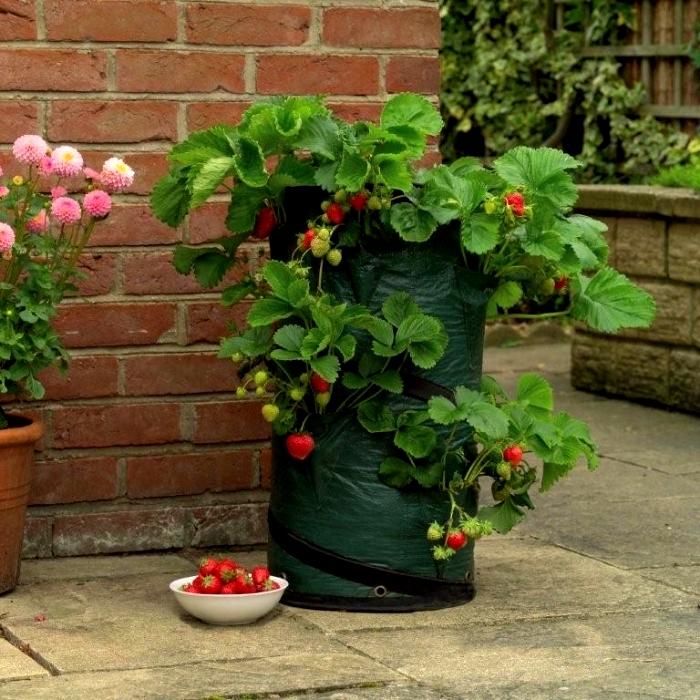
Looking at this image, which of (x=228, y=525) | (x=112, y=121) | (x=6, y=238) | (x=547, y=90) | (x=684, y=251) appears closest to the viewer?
(x=6, y=238)

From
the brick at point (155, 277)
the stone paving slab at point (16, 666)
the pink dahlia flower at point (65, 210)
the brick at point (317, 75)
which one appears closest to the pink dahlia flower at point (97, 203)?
the pink dahlia flower at point (65, 210)

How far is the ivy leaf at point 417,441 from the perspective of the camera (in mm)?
3689

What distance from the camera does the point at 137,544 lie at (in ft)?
14.4

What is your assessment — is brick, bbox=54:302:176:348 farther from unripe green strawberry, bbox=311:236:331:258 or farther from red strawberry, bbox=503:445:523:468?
red strawberry, bbox=503:445:523:468

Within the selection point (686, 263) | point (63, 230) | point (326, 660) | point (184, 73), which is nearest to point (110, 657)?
point (326, 660)

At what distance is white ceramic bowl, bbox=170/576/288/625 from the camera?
3609 millimetres

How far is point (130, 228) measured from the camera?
169 inches

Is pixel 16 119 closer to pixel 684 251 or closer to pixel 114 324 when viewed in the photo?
pixel 114 324

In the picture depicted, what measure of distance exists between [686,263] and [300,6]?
2.70 metres

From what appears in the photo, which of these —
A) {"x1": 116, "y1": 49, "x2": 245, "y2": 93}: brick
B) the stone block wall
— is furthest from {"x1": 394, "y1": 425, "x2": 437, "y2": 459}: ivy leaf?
the stone block wall

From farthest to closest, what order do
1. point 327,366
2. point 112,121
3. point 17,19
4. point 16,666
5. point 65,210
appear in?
1. point 112,121
2. point 17,19
3. point 65,210
4. point 327,366
5. point 16,666

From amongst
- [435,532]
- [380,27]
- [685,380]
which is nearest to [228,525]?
[435,532]

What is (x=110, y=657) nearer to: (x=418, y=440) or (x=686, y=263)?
(x=418, y=440)

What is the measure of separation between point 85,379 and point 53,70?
0.78m
